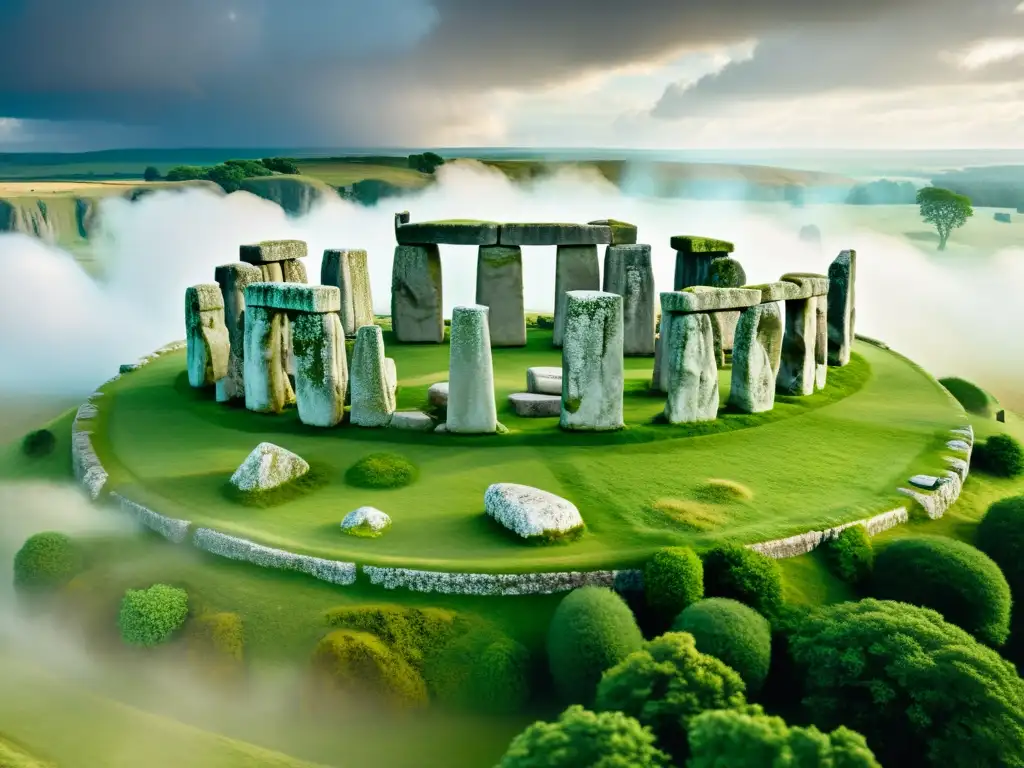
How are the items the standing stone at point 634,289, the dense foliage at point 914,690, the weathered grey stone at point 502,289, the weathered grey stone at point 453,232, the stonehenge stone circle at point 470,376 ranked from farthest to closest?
1. the weathered grey stone at point 502,289
2. the weathered grey stone at point 453,232
3. the standing stone at point 634,289
4. the stonehenge stone circle at point 470,376
5. the dense foliage at point 914,690

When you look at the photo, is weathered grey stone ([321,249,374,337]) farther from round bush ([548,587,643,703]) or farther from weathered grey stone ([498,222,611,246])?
round bush ([548,587,643,703])

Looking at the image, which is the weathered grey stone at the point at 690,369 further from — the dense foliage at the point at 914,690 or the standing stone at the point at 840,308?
the standing stone at the point at 840,308

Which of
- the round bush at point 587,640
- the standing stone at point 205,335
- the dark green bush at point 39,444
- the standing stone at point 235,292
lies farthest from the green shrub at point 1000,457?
the dark green bush at point 39,444

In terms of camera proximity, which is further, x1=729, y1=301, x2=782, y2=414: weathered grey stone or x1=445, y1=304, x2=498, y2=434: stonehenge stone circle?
x1=729, y1=301, x2=782, y2=414: weathered grey stone

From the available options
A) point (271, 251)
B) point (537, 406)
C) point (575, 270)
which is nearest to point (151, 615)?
point (537, 406)

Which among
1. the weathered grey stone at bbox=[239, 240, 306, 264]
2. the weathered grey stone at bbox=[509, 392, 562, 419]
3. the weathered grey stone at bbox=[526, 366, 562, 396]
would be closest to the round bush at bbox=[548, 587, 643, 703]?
the weathered grey stone at bbox=[509, 392, 562, 419]

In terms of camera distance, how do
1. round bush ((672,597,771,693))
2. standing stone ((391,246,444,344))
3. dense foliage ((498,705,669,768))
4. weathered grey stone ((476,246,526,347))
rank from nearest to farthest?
dense foliage ((498,705,669,768)) < round bush ((672,597,771,693)) < weathered grey stone ((476,246,526,347)) < standing stone ((391,246,444,344))

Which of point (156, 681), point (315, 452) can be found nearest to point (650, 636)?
point (156, 681)

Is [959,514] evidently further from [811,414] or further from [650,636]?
[650,636]

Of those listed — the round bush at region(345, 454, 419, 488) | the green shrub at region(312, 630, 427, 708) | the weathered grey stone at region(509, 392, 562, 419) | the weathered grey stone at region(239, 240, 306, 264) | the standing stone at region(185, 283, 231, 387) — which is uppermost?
the weathered grey stone at region(239, 240, 306, 264)
